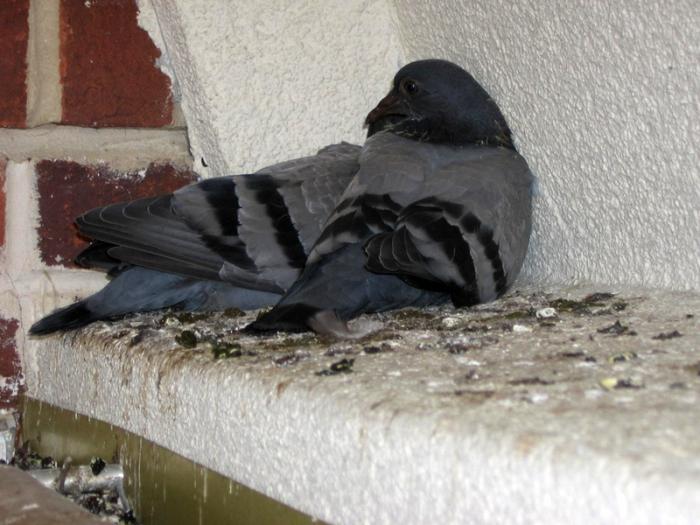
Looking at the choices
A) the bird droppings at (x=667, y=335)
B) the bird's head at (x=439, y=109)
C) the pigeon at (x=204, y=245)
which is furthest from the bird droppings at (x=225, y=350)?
the bird's head at (x=439, y=109)

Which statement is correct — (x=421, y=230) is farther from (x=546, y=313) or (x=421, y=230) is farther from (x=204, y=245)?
(x=204, y=245)

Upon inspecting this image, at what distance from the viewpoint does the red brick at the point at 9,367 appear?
1.23 meters

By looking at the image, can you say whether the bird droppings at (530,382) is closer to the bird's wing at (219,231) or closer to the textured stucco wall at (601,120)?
the textured stucco wall at (601,120)

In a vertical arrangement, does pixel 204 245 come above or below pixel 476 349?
above

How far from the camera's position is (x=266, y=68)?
1.34 metres

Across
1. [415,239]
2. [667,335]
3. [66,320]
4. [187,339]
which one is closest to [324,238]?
[415,239]

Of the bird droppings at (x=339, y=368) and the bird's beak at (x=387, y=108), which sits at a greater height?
the bird's beak at (x=387, y=108)

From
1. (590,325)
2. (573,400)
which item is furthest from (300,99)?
(573,400)

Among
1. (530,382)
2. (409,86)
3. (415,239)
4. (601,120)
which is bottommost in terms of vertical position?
(530,382)

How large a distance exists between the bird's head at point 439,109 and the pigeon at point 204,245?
0.24 m

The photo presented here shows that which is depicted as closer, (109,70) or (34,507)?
(34,507)

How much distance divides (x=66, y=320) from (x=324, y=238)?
1.05ft

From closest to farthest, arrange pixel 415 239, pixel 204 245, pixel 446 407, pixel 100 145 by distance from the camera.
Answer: pixel 446 407
pixel 415 239
pixel 204 245
pixel 100 145

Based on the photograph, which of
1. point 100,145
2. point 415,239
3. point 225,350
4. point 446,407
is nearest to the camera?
point 446,407
